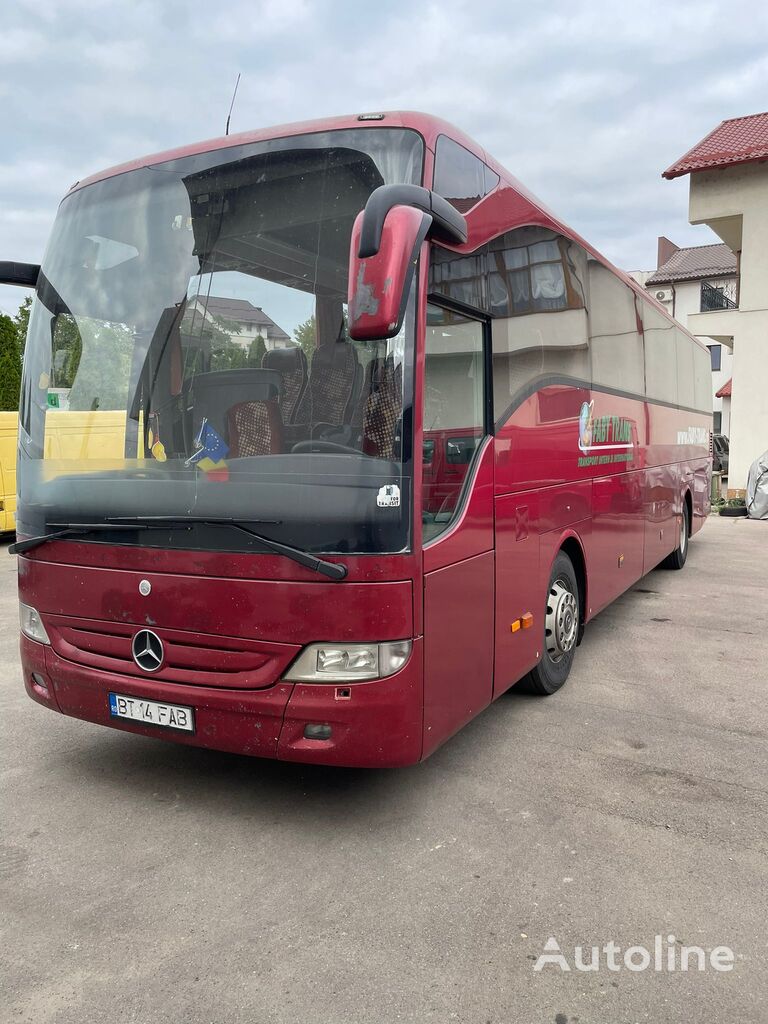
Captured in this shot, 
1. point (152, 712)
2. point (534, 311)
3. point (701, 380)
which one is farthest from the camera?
point (701, 380)

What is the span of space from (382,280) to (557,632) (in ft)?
10.8

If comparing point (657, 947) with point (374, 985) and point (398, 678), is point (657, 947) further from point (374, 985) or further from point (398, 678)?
point (398, 678)

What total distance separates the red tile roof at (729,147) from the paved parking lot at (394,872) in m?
17.6

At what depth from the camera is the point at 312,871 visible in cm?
333

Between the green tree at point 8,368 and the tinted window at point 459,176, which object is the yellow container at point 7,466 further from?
the tinted window at point 459,176

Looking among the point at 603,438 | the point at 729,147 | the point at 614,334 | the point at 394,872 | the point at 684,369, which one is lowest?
the point at 394,872

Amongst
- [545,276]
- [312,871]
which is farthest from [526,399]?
[312,871]

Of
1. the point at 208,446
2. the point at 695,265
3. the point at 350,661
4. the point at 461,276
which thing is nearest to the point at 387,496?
the point at 350,661

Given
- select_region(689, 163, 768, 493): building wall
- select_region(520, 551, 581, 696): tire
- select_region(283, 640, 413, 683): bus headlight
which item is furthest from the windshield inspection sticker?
select_region(689, 163, 768, 493): building wall

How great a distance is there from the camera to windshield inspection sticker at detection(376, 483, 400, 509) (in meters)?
3.29

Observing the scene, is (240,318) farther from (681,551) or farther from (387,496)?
(681,551)

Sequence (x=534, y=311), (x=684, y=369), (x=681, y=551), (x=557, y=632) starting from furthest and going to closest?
(x=681, y=551)
(x=684, y=369)
(x=557, y=632)
(x=534, y=311)

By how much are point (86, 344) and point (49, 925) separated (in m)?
2.45

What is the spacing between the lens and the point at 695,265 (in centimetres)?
5291
